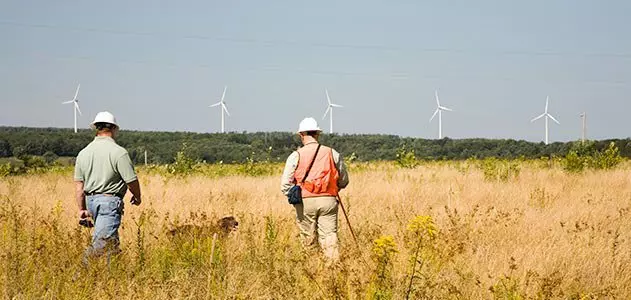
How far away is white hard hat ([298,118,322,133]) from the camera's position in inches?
306

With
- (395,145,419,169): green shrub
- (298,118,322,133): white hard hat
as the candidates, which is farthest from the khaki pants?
(395,145,419,169): green shrub

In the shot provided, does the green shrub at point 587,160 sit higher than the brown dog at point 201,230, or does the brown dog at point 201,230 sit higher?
the green shrub at point 587,160

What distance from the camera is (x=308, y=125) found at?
7793 mm

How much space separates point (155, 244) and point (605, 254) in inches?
212

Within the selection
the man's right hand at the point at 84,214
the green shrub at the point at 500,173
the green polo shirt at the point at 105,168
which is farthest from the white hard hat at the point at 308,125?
the green shrub at the point at 500,173

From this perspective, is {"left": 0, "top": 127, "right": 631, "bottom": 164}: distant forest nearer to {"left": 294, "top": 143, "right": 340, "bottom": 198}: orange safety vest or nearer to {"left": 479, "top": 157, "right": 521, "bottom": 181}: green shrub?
{"left": 479, "top": 157, "right": 521, "bottom": 181}: green shrub

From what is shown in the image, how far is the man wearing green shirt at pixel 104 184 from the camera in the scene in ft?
21.3

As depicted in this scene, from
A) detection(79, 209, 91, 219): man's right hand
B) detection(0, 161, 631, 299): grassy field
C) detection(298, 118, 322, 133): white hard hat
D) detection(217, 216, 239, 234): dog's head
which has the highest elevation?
detection(298, 118, 322, 133): white hard hat

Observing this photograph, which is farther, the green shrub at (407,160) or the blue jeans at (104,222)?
the green shrub at (407,160)

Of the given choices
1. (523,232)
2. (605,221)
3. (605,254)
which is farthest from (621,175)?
(605,254)

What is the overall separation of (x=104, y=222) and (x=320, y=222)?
2537 mm

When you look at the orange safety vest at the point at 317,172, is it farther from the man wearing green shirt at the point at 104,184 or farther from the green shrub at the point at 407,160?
the green shrub at the point at 407,160

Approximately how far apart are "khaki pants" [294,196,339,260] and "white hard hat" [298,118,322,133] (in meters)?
0.82

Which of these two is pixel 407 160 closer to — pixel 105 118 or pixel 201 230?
pixel 201 230
